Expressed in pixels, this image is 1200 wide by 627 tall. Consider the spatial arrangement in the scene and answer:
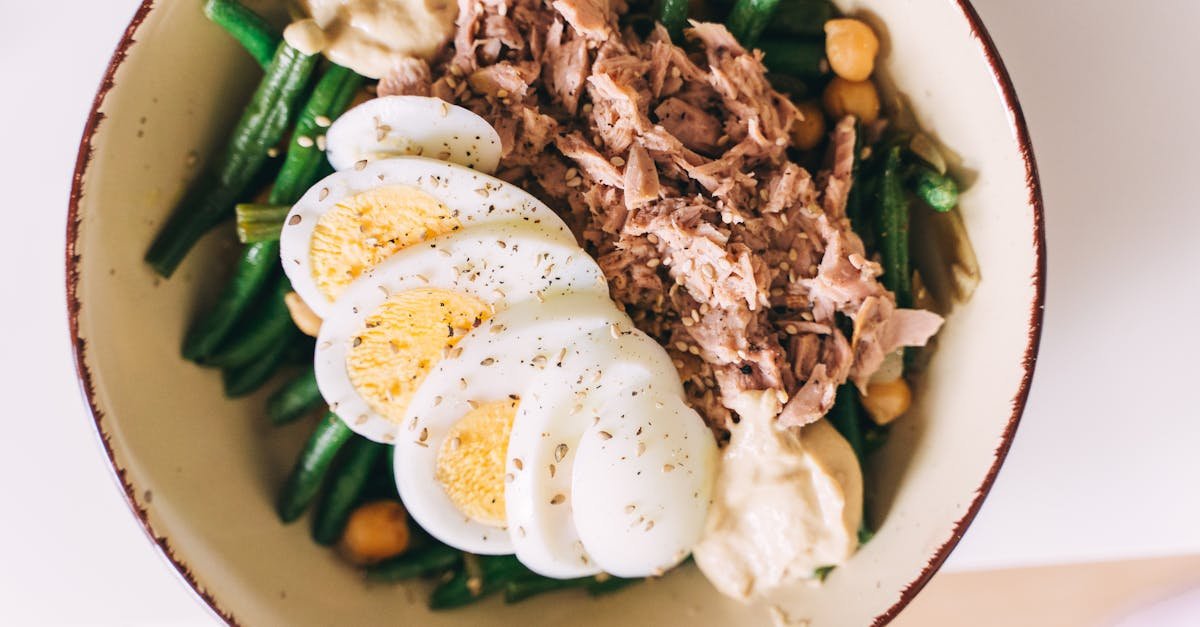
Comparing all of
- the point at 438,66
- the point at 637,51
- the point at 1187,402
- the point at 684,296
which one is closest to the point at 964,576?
the point at 1187,402

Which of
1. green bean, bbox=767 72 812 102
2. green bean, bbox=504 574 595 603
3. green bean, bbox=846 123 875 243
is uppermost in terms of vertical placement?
green bean, bbox=767 72 812 102

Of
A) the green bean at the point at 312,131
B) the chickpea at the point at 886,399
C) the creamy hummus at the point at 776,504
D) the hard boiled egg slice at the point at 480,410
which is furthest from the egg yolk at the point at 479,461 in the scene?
the chickpea at the point at 886,399

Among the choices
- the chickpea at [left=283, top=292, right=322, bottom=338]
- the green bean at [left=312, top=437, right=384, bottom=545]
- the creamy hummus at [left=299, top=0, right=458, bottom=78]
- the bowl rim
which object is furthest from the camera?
the green bean at [left=312, top=437, right=384, bottom=545]

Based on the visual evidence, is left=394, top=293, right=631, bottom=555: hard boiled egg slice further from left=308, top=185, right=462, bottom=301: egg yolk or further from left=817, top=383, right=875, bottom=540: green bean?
left=817, top=383, right=875, bottom=540: green bean

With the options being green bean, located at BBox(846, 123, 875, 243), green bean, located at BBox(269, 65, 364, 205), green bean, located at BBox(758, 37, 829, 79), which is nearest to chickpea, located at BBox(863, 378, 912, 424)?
green bean, located at BBox(846, 123, 875, 243)

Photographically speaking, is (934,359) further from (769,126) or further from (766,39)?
(766,39)

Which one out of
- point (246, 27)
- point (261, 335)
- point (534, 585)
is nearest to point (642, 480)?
point (534, 585)

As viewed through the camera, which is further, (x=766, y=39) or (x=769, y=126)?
(x=766, y=39)
